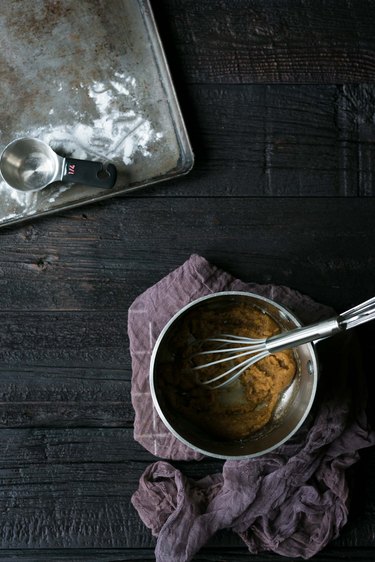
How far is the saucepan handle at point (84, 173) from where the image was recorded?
86 centimetres

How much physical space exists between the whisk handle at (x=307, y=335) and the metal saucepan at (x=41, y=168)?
31 centimetres

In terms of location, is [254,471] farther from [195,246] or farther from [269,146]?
[269,146]

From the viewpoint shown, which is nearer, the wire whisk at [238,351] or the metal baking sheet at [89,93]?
the wire whisk at [238,351]

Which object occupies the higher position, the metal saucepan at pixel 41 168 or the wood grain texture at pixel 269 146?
the metal saucepan at pixel 41 168

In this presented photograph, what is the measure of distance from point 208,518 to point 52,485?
20cm

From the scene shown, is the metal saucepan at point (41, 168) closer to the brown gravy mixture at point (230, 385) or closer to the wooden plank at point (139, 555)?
the brown gravy mixture at point (230, 385)

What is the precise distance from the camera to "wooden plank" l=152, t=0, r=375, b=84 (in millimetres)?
914

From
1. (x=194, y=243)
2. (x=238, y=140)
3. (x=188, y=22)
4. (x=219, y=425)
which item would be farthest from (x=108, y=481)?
(x=188, y=22)

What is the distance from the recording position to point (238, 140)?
0.91m

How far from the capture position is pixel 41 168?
0.89 metres

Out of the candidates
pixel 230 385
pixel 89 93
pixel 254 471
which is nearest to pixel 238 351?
pixel 230 385

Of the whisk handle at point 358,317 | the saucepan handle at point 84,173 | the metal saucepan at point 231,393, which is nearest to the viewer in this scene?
the whisk handle at point 358,317

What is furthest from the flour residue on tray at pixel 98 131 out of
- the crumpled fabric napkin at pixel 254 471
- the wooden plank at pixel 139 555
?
the wooden plank at pixel 139 555

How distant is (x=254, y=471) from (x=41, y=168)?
17.8 inches
